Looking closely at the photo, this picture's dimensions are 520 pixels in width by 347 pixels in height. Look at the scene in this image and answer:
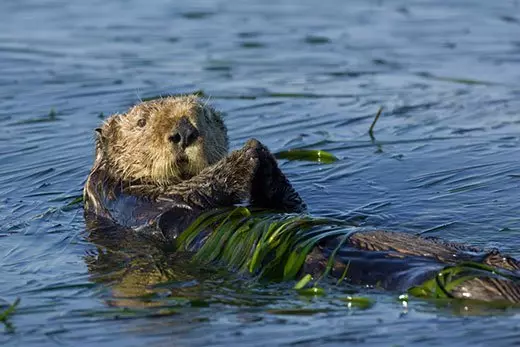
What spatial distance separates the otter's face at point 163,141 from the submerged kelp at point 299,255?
18.0 inches

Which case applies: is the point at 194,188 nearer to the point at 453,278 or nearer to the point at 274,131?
the point at 453,278

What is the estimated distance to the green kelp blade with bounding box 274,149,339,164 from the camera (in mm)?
A: 8758

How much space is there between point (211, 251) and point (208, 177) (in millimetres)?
532

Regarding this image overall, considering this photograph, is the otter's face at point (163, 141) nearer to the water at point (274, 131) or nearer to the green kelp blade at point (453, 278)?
the water at point (274, 131)

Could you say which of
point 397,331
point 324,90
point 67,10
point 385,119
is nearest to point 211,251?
point 397,331

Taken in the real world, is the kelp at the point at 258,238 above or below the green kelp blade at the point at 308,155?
above

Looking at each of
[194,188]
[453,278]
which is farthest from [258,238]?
[453,278]

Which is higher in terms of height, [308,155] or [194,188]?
[194,188]

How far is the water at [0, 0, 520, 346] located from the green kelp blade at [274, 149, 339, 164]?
12 centimetres

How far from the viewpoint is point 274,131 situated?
980cm

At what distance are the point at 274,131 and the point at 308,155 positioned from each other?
1.03 m

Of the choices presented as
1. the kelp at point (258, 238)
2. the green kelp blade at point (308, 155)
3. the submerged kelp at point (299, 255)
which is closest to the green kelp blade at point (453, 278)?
the submerged kelp at point (299, 255)

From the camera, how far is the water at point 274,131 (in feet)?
17.4

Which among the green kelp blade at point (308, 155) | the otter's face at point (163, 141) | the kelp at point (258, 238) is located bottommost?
the green kelp blade at point (308, 155)
